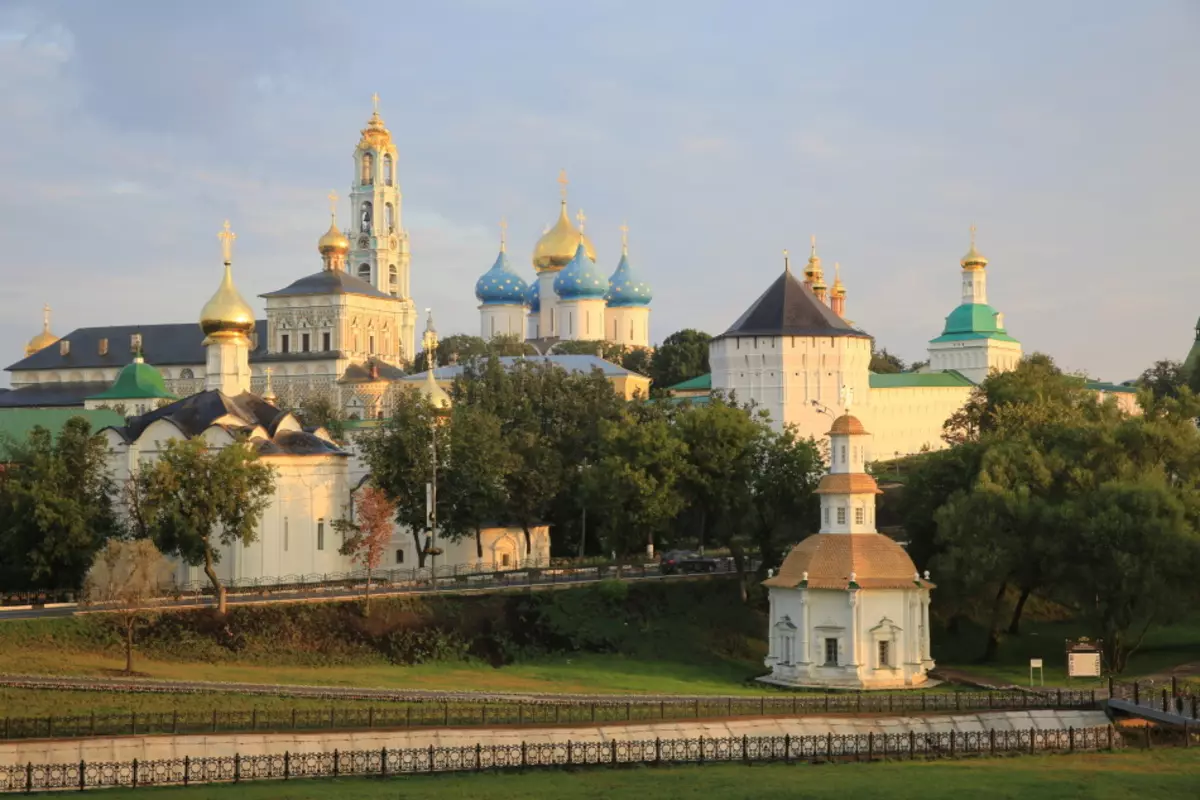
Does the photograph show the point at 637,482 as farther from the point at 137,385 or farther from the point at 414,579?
the point at 137,385

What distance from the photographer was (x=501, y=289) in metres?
126

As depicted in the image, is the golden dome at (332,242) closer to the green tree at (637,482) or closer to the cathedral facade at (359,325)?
the cathedral facade at (359,325)

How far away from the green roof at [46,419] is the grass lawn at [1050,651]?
41199 mm

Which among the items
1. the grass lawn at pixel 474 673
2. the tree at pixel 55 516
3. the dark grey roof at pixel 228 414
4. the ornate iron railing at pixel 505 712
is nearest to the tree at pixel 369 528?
the dark grey roof at pixel 228 414

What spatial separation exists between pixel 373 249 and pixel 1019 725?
3838 inches

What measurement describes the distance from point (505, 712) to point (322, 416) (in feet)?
174

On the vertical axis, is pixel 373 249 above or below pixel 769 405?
above

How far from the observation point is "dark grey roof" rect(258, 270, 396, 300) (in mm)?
111562

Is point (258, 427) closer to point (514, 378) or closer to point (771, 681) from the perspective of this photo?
point (514, 378)

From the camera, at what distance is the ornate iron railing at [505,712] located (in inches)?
1512

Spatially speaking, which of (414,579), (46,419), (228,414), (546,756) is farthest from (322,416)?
(546,756)

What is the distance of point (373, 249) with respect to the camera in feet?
440

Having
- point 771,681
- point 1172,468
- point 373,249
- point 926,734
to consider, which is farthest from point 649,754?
point 373,249

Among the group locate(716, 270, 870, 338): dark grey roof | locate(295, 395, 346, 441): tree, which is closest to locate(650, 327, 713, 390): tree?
locate(295, 395, 346, 441): tree
